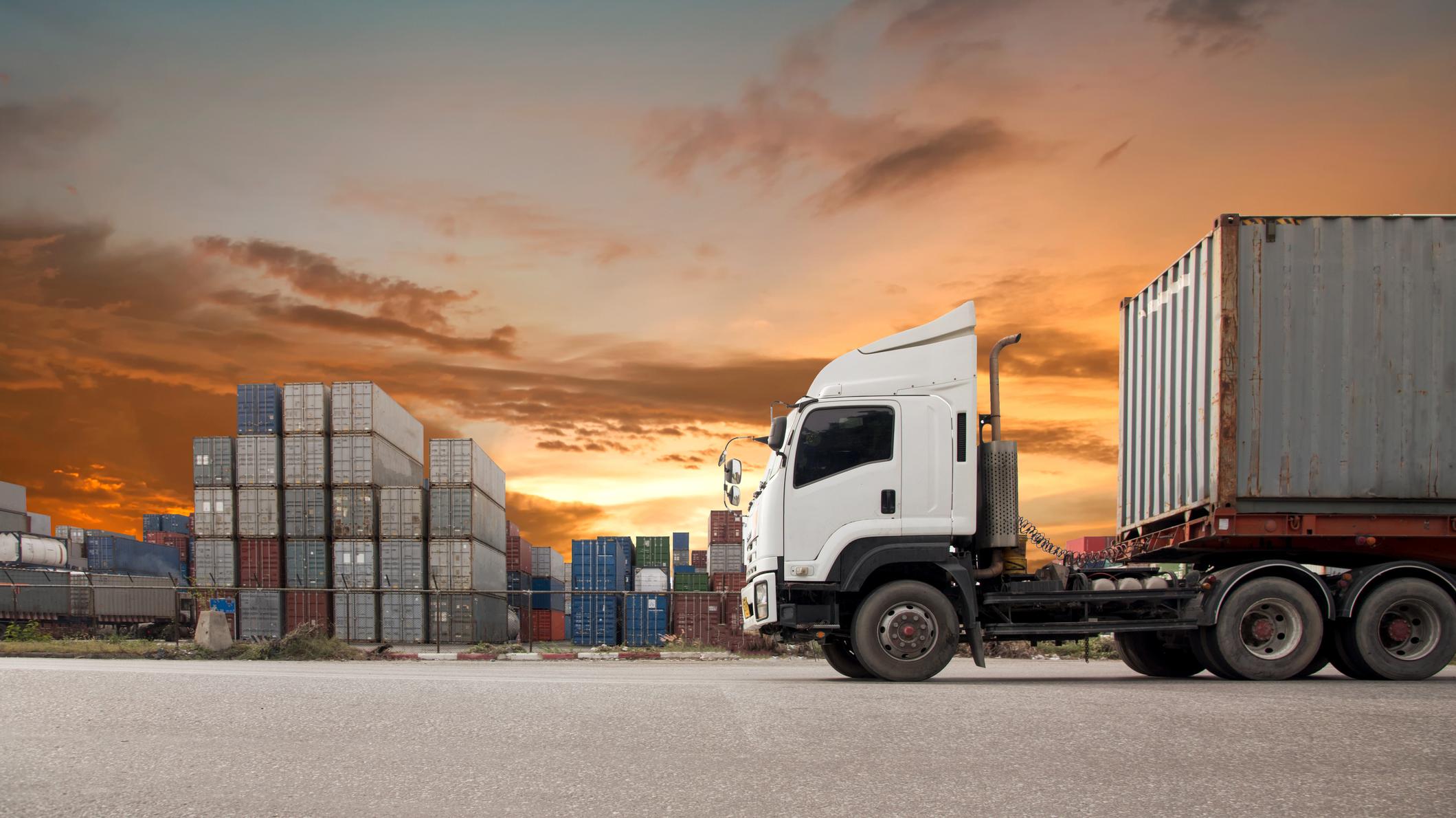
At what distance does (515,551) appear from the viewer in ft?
162

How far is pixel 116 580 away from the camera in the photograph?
4028 centimetres

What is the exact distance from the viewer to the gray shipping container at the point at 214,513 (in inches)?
1449

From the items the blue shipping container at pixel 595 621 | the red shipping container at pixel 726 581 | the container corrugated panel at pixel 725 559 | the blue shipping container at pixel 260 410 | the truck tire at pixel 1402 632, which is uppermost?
the blue shipping container at pixel 260 410

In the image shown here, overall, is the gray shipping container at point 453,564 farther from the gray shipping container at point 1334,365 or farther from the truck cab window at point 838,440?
the gray shipping container at point 1334,365

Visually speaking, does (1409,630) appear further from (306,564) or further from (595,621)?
(306,564)

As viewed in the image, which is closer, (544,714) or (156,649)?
(544,714)

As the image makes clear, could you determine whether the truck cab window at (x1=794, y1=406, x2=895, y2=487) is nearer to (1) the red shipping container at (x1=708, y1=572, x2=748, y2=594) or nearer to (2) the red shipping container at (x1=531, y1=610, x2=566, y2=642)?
(1) the red shipping container at (x1=708, y1=572, x2=748, y2=594)

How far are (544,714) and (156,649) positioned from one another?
19799 millimetres

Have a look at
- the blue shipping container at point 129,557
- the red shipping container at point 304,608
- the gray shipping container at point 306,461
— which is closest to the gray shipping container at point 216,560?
the red shipping container at point 304,608

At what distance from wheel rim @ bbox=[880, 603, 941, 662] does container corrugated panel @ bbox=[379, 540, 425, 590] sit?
26.1m

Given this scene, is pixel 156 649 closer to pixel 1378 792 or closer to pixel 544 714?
pixel 544 714

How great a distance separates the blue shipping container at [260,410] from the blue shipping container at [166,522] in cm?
2960

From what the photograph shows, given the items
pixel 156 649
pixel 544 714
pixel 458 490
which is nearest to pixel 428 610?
pixel 458 490

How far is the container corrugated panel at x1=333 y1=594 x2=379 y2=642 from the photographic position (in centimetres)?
3512
